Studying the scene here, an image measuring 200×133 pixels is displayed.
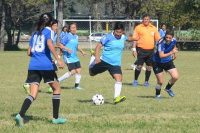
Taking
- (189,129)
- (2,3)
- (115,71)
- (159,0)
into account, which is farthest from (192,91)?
(159,0)

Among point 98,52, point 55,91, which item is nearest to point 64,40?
point 98,52

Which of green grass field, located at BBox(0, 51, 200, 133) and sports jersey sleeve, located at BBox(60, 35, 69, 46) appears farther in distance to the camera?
sports jersey sleeve, located at BBox(60, 35, 69, 46)

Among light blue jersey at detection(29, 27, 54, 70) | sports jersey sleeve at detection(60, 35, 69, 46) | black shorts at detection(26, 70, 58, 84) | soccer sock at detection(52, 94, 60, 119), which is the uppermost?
light blue jersey at detection(29, 27, 54, 70)

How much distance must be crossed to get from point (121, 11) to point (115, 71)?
47867mm

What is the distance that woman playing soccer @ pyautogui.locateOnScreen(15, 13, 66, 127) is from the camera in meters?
8.68

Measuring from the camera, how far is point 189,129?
8.22 meters

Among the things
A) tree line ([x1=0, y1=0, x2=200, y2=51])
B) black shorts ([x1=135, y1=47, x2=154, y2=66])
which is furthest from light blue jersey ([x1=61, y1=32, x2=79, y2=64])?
tree line ([x1=0, y1=0, x2=200, y2=51])

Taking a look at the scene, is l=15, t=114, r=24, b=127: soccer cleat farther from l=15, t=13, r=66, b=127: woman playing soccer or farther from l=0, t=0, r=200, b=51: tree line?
l=0, t=0, r=200, b=51: tree line

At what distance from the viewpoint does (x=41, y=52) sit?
8.74 meters

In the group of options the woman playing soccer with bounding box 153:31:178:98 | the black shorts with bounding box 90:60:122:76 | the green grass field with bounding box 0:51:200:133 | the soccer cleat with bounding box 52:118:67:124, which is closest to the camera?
the green grass field with bounding box 0:51:200:133

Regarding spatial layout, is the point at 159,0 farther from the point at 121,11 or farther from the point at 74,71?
the point at 74,71

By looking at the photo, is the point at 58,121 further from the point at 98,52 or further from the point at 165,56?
the point at 165,56

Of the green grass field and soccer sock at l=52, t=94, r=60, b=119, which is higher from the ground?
soccer sock at l=52, t=94, r=60, b=119

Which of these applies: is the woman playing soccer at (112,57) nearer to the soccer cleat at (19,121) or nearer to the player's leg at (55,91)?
the player's leg at (55,91)
